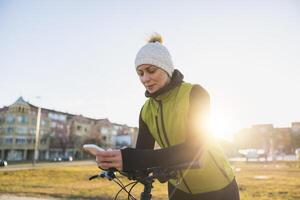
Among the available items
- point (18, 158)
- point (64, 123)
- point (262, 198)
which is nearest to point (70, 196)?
point (262, 198)

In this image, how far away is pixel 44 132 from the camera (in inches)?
3563

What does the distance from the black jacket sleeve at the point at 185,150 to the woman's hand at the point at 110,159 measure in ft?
0.08

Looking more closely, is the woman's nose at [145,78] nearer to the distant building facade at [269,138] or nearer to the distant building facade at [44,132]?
the distant building facade at [44,132]

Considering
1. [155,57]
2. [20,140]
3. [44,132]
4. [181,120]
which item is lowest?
[20,140]

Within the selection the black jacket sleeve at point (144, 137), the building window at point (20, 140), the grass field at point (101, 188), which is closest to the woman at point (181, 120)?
the black jacket sleeve at point (144, 137)

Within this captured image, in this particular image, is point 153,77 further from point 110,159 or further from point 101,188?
point 101,188

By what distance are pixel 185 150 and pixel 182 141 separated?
1.55 feet

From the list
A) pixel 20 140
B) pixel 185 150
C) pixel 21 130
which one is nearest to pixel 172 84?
pixel 185 150

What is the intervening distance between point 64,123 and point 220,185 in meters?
101

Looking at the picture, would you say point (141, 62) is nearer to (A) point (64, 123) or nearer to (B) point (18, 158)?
(B) point (18, 158)

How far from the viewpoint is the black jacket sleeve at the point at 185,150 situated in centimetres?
158

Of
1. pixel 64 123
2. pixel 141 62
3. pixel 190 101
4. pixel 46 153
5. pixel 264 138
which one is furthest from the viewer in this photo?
pixel 264 138

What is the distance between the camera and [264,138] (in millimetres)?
129500

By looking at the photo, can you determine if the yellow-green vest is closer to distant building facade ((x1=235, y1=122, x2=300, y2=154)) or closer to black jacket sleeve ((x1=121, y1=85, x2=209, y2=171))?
black jacket sleeve ((x1=121, y1=85, x2=209, y2=171))
